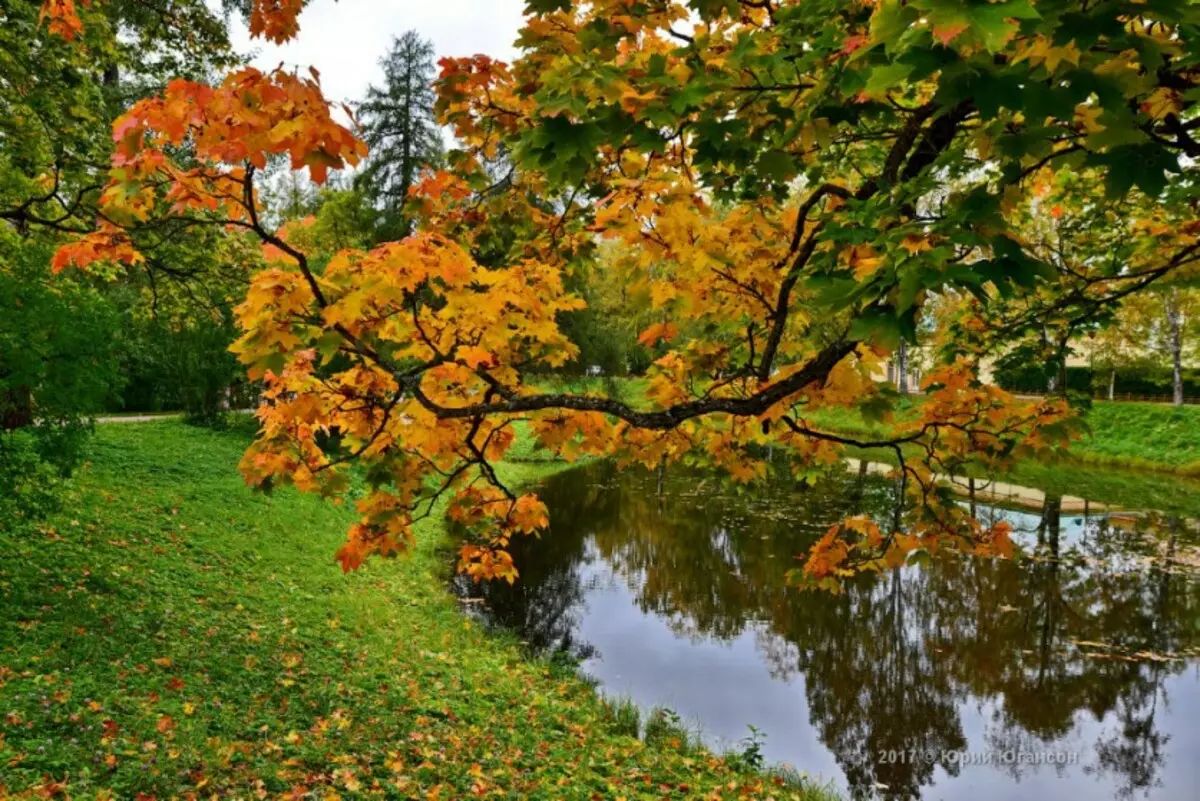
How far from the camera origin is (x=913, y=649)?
29.9 ft

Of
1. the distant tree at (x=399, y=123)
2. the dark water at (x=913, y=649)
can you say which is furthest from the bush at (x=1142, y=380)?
the distant tree at (x=399, y=123)

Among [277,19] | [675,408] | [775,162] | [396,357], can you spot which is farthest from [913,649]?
[277,19]

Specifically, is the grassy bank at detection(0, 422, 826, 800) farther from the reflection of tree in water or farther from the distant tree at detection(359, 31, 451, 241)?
the distant tree at detection(359, 31, 451, 241)

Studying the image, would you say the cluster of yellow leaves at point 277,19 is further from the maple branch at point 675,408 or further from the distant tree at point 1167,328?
the distant tree at point 1167,328

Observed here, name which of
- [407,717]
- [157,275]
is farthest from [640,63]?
[157,275]

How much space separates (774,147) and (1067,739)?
25.2 ft

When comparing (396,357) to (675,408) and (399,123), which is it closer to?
(675,408)

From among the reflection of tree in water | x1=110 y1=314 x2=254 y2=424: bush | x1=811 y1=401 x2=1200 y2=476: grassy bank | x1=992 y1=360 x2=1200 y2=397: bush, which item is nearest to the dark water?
the reflection of tree in water

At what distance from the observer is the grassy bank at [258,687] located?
4.58 meters

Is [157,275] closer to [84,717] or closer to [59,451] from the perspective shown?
[59,451]

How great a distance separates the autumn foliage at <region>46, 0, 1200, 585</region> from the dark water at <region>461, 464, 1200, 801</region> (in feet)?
6.62

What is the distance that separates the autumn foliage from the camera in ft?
5.71

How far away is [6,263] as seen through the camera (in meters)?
7.43

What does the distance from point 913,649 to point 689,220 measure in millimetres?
8213
